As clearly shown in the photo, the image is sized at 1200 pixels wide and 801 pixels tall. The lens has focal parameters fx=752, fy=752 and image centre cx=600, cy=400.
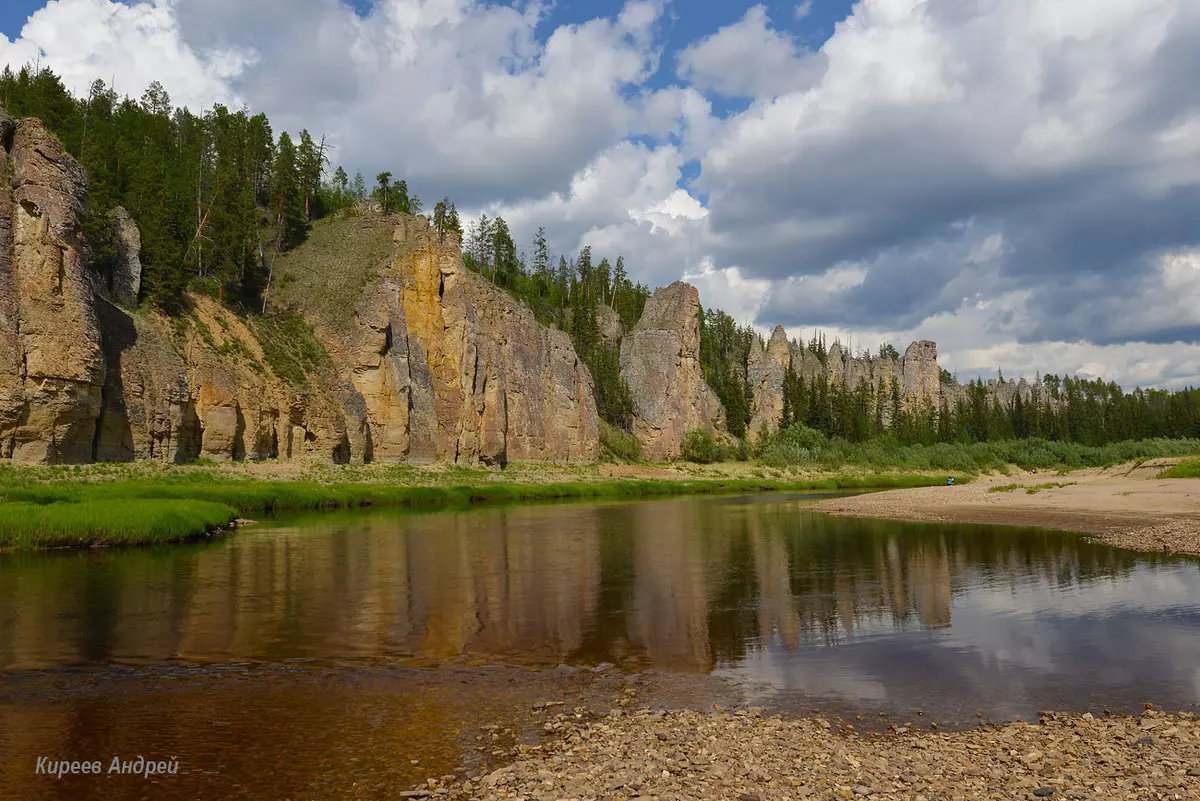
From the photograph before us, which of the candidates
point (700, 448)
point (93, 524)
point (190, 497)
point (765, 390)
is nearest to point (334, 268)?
point (190, 497)

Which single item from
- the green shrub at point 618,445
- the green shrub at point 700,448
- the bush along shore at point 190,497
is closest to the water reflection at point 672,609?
the bush along shore at point 190,497

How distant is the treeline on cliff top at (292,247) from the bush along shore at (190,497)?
19888 mm

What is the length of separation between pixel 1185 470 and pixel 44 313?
77166mm

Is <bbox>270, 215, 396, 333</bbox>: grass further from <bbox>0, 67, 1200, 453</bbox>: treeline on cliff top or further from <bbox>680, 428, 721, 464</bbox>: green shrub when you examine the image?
<bbox>680, 428, 721, 464</bbox>: green shrub

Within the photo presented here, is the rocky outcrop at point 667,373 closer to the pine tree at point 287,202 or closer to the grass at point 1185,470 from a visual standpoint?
the pine tree at point 287,202

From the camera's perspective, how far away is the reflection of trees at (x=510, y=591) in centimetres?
1683

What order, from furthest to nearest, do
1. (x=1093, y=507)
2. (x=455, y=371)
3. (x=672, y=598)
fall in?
(x=455, y=371) < (x=1093, y=507) < (x=672, y=598)

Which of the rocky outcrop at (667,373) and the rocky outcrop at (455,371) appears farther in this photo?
the rocky outcrop at (667,373)

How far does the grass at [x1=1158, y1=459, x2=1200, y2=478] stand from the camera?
54.0 m

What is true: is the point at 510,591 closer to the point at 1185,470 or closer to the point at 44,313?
the point at 44,313

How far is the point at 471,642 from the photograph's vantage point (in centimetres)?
1717

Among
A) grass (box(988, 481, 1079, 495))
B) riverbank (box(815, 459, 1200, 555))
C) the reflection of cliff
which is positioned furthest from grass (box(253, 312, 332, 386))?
grass (box(988, 481, 1079, 495))

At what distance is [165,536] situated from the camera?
33.2m

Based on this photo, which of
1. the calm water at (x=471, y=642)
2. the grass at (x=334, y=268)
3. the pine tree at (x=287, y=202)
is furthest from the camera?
the pine tree at (x=287, y=202)
